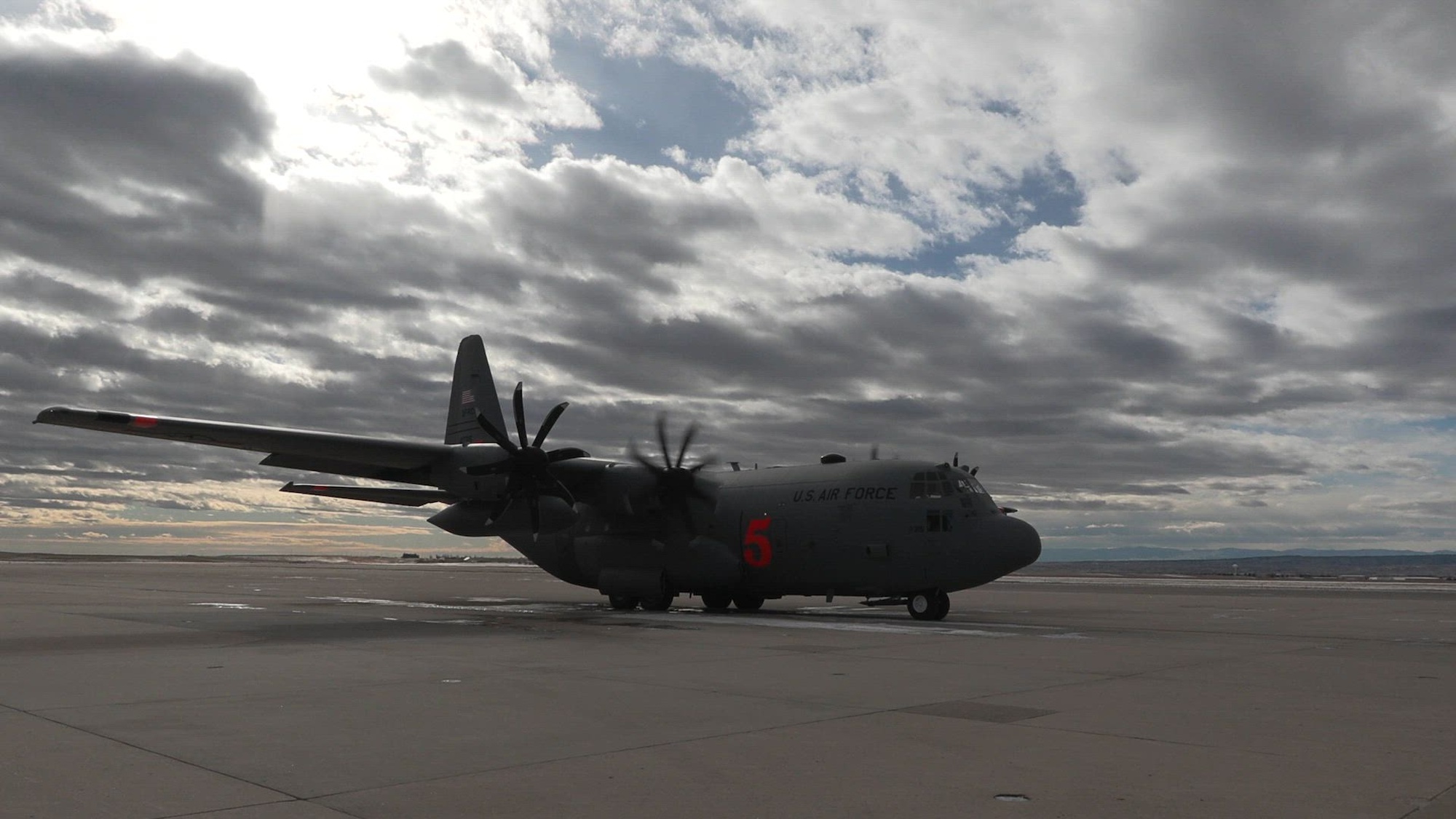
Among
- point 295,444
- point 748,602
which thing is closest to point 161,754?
point 295,444

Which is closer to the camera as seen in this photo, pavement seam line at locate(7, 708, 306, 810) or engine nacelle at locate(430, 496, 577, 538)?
pavement seam line at locate(7, 708, 306, 810)

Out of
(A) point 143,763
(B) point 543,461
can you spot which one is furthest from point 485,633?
(A) point 143,763

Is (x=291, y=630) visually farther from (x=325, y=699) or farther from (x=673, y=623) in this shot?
A: (x=325, y=699)

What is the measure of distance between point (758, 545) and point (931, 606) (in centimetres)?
501

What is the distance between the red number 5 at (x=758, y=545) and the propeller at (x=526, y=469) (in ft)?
16.1

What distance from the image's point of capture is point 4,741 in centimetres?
823

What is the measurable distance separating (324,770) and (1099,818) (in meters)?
5.24

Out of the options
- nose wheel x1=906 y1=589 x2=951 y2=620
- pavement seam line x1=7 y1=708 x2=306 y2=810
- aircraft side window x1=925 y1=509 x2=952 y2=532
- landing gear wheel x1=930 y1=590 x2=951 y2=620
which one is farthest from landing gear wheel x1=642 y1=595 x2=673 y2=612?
Result: pavement seam line x1=7 y1=708 x2=306 y2=810

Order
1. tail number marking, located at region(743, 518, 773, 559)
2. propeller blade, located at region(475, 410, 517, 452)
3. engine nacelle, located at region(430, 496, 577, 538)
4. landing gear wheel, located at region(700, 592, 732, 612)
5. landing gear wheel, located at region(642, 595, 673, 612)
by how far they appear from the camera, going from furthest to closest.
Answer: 1. landing gear wheel, located at region(700, 592, 732, 612)
2. landing gear wheel, located at region(642, 595, 673, 612)
3. tail number marking, located at region(743, 518, 773, 559)
4. engine nacelle, located at region(430, 496, 577, 538)
5. propeller blade, located at region(475, 410, 517, 452)

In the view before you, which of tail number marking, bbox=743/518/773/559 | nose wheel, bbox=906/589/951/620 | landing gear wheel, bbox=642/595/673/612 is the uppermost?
tail number marking, bbox=743/518/773/559

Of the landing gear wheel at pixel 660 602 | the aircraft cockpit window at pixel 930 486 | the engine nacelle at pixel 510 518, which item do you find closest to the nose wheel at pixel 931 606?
the aircraft cockpit window at pixel 930 486

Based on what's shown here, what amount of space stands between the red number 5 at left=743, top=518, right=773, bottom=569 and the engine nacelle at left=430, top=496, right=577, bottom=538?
4.69m

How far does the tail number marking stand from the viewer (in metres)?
27.0

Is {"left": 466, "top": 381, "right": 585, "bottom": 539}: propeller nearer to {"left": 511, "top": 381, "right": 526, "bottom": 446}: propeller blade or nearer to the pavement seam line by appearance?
{"left": 511, "top": 381, "right": 526, "bottom": 446}: propeller blade
